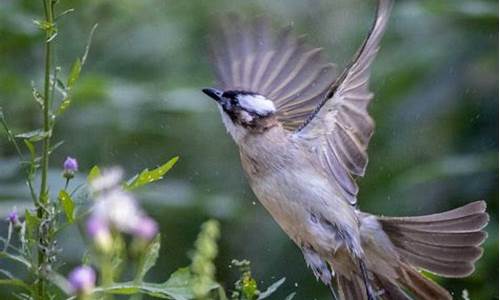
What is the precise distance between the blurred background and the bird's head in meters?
1.26

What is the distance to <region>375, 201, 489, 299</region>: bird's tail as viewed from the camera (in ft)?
14.4

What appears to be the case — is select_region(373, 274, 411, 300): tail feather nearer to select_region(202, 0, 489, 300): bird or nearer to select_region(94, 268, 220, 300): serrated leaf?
select_region(202, 0, 489, 300): bird

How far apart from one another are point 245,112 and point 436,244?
0.79m

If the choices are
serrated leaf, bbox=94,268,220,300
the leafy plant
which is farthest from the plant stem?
serrated leaf, bbox=94,268,220,300

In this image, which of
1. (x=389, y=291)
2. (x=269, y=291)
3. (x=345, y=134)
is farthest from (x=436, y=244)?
(x=269, y=291)

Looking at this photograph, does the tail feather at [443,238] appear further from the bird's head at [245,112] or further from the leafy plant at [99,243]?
the leafy plant at [99,243]

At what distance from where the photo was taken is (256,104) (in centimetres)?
457

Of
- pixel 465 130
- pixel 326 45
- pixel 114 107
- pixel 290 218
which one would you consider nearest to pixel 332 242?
pixel 290 218

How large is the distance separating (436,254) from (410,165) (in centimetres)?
181

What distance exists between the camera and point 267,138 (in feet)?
15.1

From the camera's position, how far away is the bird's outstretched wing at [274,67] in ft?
16.5

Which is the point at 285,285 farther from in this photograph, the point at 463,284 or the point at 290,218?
the point at 290,218

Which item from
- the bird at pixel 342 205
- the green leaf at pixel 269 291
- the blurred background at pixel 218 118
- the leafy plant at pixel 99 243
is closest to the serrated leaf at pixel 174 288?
the leafy plant at pixel 99 243

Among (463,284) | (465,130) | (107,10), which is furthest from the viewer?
(465,130)
